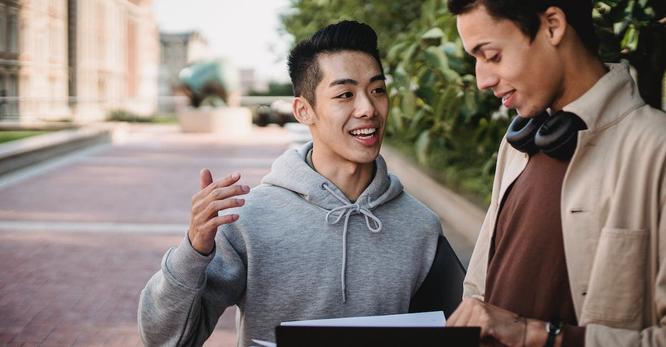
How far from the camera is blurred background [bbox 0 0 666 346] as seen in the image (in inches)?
195

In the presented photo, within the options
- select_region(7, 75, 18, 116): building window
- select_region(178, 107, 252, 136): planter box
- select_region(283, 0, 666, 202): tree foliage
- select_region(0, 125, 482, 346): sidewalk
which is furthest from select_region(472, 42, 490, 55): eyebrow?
select_region(178, 107, 252, 136): planter box

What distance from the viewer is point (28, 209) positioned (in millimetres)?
10938

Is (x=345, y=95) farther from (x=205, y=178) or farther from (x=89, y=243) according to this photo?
(x=89, y=243)

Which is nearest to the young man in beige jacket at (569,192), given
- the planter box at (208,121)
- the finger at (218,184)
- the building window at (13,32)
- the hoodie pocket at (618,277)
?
the hoodie pocket at (618,277)

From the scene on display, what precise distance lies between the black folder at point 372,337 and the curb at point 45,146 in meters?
13.9

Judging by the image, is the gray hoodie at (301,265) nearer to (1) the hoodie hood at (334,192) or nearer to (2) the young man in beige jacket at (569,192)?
(1) the hoodie hood at (334,192)

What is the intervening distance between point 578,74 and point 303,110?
977mm

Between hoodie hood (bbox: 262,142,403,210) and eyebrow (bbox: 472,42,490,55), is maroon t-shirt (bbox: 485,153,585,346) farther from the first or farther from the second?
hoodie hood (bbox: 262,142,403,210)

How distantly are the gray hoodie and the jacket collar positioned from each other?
746mm

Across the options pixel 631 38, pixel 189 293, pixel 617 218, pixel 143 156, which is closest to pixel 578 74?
pixel 617 218

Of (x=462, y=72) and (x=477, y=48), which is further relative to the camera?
(x=462, y=72)

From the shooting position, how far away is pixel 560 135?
1.68 meters

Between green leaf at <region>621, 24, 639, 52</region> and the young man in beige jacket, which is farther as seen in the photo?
green leaf at <region>621, 24, 639, 52</region>

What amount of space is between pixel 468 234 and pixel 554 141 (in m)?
6.45
